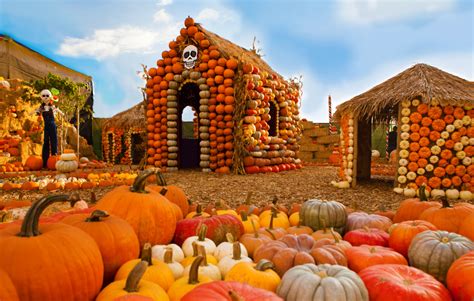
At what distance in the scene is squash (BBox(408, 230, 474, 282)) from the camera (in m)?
2.36

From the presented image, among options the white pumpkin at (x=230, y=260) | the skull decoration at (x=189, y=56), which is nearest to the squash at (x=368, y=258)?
the white pumpkin at (x=230, y=260)

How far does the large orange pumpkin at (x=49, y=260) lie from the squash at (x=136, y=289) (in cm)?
13

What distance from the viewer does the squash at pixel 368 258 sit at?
7.83 ft

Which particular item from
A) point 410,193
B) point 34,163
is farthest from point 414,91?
point 34,163

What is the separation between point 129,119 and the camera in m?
20.1

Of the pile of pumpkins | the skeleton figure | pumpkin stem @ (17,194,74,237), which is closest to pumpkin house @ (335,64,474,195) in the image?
the pile of pumpkins

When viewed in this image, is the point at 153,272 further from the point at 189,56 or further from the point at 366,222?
the point at 189,56

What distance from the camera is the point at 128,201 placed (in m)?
2.70

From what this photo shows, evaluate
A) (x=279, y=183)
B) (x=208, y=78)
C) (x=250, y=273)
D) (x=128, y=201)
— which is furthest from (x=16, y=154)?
(x=250, y=273)

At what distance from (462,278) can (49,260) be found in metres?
2.05

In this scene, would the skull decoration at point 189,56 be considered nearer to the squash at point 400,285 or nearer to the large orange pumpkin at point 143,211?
the large orange pumpkin at point 143,211

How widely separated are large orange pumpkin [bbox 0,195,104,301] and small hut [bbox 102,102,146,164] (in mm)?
18110

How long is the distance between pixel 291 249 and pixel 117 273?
3.41ft

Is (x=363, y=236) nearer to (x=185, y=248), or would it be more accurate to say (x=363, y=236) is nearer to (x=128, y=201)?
(x=185, y=248)
